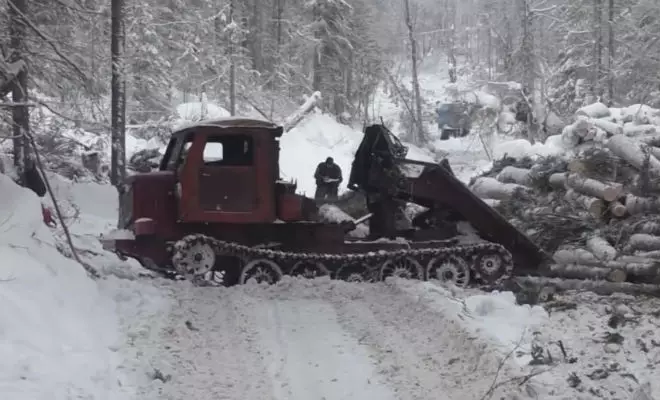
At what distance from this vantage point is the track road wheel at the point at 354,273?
35.3 feet

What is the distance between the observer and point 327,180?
16.8 meters

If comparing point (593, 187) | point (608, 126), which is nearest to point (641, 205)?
point (593, 187)

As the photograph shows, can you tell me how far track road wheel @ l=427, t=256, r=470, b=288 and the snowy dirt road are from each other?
1310 mm

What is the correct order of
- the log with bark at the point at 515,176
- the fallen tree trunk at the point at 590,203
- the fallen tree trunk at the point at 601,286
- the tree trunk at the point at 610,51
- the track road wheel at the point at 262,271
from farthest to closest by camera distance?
the tree trunk at the point at 610,51
the log with bark at the point at 515,176
the fallen tree trunk at the point at 590,203
the track road wheel at the point at 262,271
the fallen tree trunk at the point at 601,286

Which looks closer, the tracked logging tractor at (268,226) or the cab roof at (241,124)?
the tracked logging tractor at (268,226)

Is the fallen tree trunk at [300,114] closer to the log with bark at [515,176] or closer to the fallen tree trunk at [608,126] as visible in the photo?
the fallen tree trunk at [608,126]

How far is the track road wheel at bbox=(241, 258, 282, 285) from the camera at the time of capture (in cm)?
1048

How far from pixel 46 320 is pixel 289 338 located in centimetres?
243

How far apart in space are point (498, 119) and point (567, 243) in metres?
30.6

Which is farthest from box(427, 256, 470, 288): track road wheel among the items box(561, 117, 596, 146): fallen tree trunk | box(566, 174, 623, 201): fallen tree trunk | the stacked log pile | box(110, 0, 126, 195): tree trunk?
box(110, 0, 126, 195): tree trunk

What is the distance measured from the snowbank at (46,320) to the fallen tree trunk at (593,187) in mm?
7915

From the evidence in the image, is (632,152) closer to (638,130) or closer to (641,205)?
(641,205)

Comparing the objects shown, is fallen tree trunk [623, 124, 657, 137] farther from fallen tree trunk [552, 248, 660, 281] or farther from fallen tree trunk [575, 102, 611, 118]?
fallen tree trunk [552, 248, 660, 281]

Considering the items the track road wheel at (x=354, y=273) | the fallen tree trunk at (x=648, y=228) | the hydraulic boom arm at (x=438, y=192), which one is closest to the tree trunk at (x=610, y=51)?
the fallen tree trunk at (x=648, y=228)
